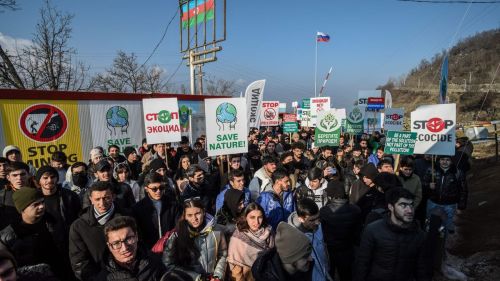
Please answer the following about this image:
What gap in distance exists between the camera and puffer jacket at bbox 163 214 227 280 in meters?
2.78

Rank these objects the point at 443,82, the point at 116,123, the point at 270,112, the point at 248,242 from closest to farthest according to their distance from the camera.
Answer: the point at 248,242 → the point at 443,82 → the point at 116,123 → the point at 270,112

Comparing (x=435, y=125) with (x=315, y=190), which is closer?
(x=315, y=190)

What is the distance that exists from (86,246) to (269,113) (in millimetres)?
10252

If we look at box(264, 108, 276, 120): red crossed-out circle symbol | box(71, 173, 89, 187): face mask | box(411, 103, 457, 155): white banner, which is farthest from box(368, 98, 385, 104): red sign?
box(71, 173, 89, 187): face mask

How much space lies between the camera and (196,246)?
288 cm

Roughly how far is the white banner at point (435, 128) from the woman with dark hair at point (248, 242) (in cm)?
470

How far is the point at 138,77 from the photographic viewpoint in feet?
86.3

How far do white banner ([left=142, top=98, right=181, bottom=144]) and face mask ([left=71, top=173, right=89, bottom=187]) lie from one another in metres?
2.54

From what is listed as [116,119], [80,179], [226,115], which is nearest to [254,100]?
[226,115]

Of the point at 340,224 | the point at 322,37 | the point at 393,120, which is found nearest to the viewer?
the point at 340,224

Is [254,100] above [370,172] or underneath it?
above

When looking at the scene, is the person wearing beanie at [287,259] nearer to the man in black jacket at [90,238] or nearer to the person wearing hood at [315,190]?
the man in black jacket at [90,238]

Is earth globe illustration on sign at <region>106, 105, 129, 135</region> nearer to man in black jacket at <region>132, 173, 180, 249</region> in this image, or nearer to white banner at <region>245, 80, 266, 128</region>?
A: white banner at <region>245, 80, 266, 128</region>

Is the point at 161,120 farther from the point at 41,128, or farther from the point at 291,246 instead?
the point at 291,246
